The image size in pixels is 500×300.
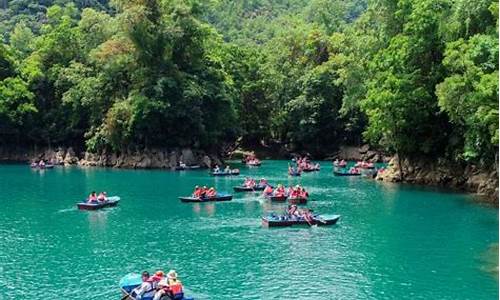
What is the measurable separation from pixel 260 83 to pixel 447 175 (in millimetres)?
46740

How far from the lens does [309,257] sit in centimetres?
3147

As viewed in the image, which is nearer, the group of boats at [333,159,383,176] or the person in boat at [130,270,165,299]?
the person in boat at [130,270,165,299]

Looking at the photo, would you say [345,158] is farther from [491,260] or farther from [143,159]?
[491,260]

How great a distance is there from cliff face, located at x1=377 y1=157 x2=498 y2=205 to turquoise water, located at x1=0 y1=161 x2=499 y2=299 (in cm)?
232

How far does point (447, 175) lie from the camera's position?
5753 cm

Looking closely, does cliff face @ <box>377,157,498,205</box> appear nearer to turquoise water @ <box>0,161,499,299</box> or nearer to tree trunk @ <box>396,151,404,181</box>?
tree trunk @ <box>396,151,404,181</box>

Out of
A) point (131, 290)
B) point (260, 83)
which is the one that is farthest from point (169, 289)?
point (260, 83)

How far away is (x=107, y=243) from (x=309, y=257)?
10673 mm

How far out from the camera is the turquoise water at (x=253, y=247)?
26.7 meters

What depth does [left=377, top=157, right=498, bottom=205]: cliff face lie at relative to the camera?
165ft

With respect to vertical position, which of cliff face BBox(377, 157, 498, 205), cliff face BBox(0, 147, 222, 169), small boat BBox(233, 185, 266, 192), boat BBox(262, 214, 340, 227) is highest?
cliff face BBox(0, 147, 222, 169)

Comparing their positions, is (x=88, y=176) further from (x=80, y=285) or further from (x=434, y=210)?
(x=80, y=285)

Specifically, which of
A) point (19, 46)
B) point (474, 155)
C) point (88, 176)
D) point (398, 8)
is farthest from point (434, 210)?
point (19, 46)

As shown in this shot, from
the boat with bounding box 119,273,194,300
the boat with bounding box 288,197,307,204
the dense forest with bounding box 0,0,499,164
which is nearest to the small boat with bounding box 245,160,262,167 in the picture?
the dense forest with bounding box 0,0,499,164
